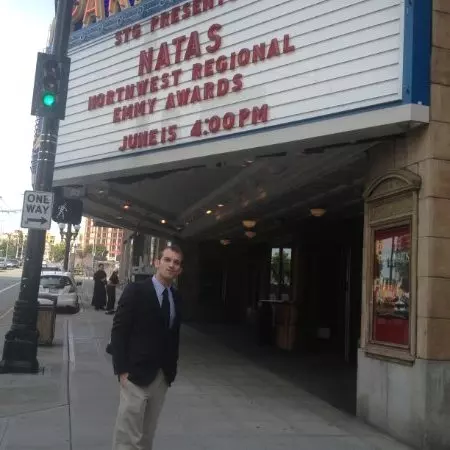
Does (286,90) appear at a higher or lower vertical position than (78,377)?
higher

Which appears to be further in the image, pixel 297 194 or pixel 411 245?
pixel 297 194

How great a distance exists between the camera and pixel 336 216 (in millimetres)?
13023

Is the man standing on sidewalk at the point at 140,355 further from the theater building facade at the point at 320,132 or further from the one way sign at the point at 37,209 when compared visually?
the one way sign at the point at 37,209

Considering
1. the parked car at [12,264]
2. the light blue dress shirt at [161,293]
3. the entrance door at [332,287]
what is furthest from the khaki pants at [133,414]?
the parked car at [12,264]

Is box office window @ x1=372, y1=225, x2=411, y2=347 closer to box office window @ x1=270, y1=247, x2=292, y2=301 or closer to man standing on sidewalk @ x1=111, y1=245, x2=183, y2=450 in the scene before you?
man standing on sidewalk @ x1=111, y1=245, x2=183, y2=450

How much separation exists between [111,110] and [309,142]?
163 inches

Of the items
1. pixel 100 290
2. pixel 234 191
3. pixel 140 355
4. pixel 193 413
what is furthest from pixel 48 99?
pixel 100 290

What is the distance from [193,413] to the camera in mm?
7336

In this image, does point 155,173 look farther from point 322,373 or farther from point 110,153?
point 322,373

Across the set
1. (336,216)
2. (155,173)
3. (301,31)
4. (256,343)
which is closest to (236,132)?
(301,31)

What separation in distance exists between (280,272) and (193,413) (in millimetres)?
11789

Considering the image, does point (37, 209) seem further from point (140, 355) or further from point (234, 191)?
point (140, 355)

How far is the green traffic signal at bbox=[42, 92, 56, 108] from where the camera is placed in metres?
9.53

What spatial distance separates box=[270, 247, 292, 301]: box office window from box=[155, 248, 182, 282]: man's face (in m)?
13.6
